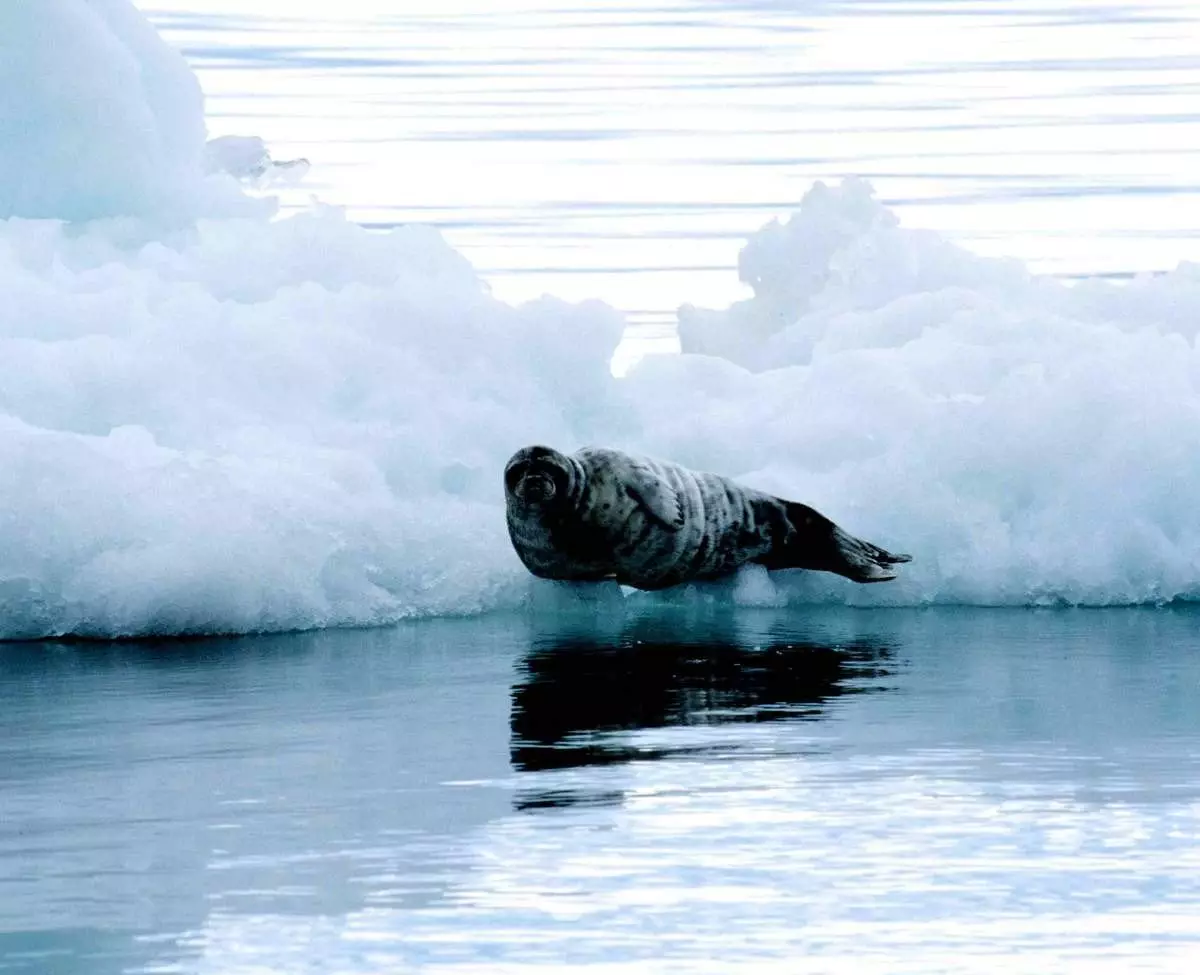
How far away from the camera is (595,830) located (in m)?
6.02

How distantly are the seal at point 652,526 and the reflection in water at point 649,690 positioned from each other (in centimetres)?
125

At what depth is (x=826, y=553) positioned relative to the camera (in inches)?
525

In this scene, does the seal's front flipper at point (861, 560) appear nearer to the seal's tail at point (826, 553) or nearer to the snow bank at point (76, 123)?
the seal's tail at point (826, 553)

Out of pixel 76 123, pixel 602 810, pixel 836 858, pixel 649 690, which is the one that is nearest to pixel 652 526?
pixel 649 690

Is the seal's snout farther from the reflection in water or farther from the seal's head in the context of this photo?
the reflection in water

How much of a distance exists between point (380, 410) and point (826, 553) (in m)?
2.92

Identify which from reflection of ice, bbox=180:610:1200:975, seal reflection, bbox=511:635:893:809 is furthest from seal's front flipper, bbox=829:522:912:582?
reflection of ice, bbox=180:610:1200:975

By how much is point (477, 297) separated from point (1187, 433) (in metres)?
4.73

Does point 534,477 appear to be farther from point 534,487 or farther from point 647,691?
point 647,691

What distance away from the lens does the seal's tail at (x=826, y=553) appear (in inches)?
520

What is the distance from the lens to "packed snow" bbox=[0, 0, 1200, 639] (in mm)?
11648

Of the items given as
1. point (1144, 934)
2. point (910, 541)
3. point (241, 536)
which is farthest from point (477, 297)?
point (1144, 934)

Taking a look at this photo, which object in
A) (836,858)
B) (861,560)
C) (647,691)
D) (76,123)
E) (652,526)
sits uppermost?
(76,123)

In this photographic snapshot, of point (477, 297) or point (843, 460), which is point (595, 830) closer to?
point (843, 460)
